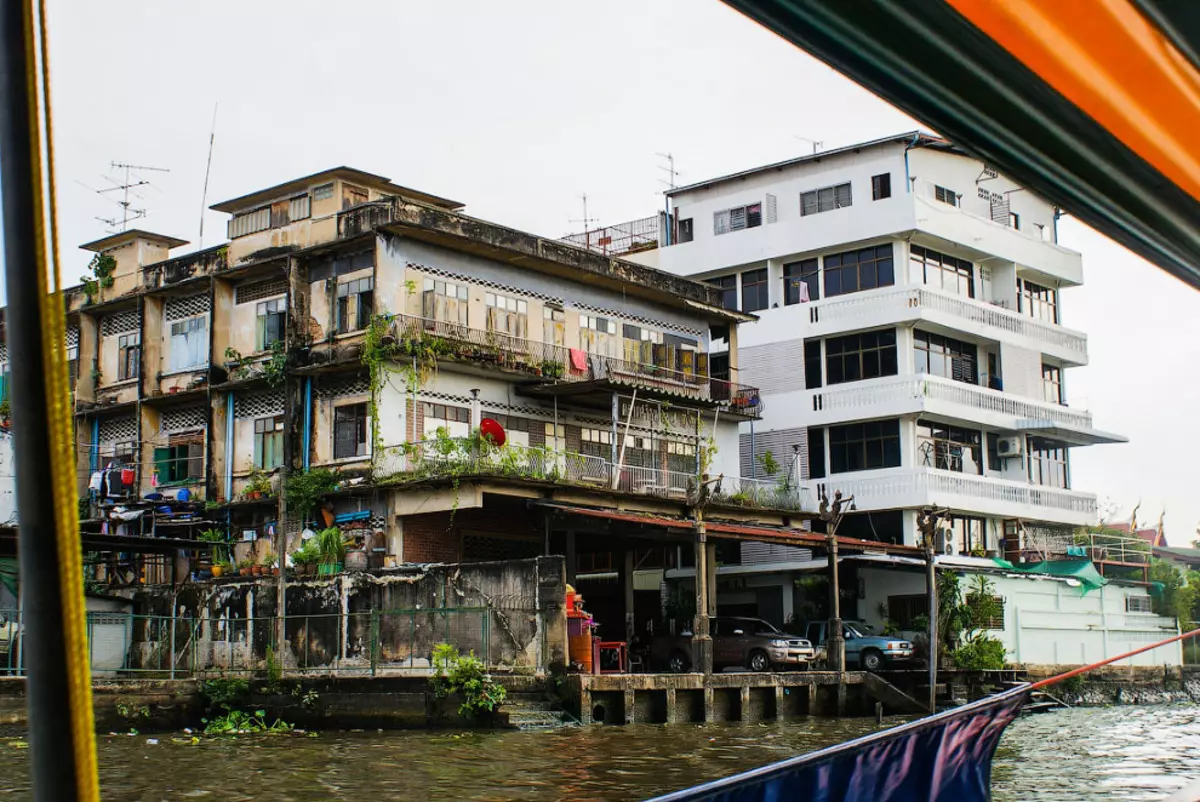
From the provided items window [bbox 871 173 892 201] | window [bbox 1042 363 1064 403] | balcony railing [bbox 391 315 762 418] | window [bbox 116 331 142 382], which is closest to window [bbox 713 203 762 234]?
window [bbox 871 173 892 201]

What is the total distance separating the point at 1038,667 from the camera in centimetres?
3203

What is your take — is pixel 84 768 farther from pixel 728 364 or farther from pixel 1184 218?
pixel 728 364

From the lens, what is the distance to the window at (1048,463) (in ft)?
132

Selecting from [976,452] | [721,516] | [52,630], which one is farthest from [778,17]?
[976,452]

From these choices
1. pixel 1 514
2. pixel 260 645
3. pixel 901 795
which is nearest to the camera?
pixel 901 795

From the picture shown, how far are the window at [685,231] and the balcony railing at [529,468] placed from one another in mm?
10794

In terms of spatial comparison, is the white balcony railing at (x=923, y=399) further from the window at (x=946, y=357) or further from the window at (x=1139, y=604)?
the window at (x=1139, y=604)

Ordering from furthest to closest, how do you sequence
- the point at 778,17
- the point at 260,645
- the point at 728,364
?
the point at 728,364 < the point at 260,645 < the point at 778,17

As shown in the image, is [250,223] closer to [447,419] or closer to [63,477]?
[447,419]

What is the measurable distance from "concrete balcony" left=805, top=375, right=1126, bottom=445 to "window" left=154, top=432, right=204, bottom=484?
1663 cm

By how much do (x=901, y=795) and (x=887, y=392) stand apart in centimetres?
3346

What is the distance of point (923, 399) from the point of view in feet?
117

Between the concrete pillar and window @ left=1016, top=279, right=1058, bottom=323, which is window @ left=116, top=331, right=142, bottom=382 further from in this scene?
window @ left=1016, top=279, right=1058, bottom=323

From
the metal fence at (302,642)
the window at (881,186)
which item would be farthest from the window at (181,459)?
the window at (881,186)
